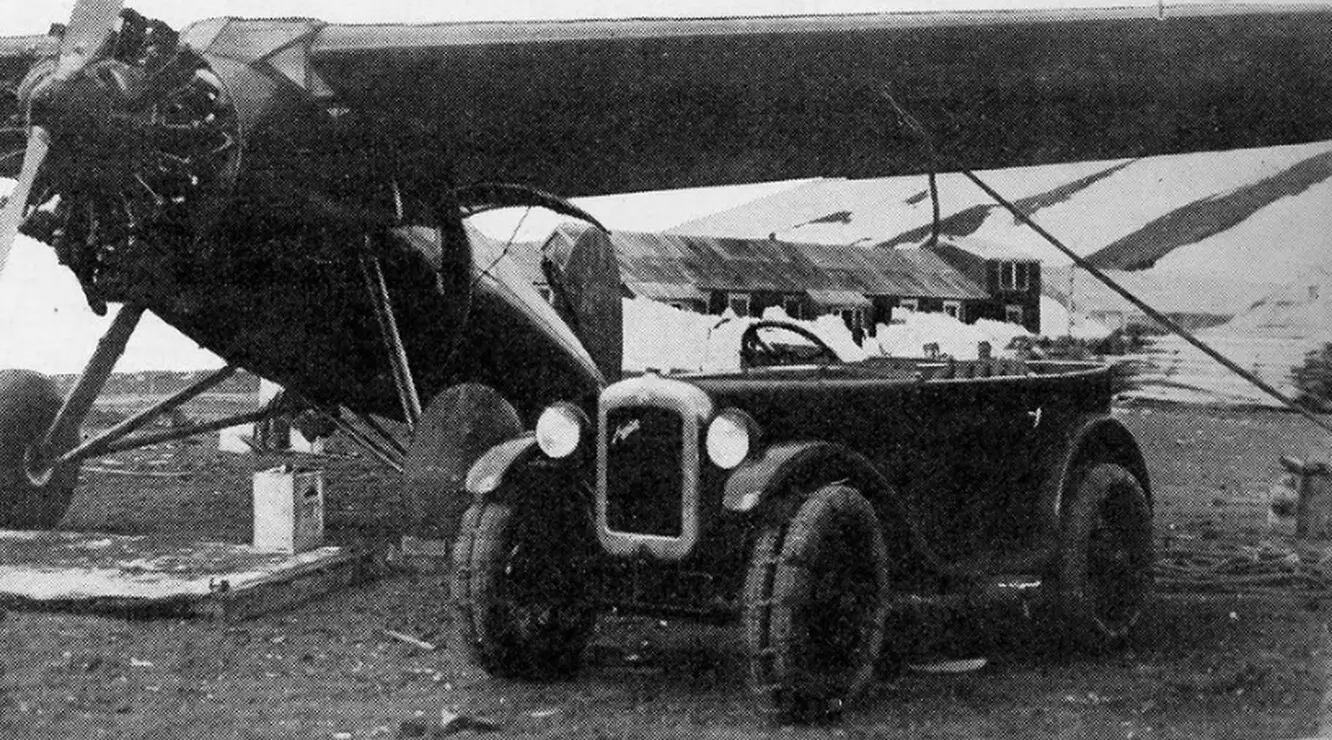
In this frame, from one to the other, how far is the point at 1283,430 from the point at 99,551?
9242 millimetres

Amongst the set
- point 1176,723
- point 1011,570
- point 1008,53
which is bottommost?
point 1176,723

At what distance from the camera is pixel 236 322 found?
677 centimetres

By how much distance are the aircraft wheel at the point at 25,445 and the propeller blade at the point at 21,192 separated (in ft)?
7.45

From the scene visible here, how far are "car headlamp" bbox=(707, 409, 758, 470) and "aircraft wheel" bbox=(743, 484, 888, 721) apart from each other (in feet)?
0.76

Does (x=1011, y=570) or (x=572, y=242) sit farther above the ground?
(x=572, y=242)

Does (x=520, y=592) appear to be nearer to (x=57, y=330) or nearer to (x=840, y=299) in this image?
(x=57, y=330)

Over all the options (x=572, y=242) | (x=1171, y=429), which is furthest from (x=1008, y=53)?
(x=1171, y=429)

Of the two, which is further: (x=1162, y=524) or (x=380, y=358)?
(x=1162, y=524)

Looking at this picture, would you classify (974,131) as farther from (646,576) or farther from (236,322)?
(236,322)

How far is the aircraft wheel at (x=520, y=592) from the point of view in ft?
14.8

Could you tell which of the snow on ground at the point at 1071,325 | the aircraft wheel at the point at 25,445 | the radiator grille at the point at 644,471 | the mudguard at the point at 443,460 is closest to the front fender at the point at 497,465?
the radiator grille at the point at 644,471

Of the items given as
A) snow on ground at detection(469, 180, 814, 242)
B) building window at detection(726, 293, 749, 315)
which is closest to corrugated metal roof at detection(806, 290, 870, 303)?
building window at detection(726, 293, 749, 315)

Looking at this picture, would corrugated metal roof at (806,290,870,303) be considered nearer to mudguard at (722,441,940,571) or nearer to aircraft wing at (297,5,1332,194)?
aircraft wing at (297,5,1332,194)

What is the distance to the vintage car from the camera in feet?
13.4
